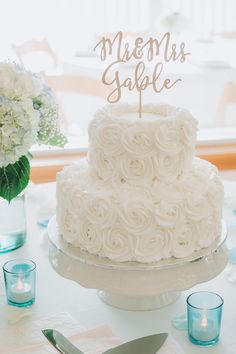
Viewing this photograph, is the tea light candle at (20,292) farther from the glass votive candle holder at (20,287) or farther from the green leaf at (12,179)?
the green leaf at (12,179)

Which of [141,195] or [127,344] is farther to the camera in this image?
[141,195]

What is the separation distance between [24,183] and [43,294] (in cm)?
25

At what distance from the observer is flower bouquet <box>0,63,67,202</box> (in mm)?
1274

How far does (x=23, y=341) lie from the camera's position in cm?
119

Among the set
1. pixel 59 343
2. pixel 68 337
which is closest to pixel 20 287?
pixel 68 337

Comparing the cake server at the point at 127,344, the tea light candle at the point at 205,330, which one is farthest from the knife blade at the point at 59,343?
the tea light candle at the point at 205,330

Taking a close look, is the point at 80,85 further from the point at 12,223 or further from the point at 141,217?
the point at 141,217

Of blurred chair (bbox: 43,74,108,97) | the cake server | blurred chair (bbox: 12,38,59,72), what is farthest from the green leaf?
blurred chair (bbox: 12,38,59,72)

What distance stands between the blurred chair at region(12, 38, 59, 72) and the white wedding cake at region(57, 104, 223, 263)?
3.02 m

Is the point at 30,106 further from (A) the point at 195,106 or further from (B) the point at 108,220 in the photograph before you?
(A) the point at 195,106

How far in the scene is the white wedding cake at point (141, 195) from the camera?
121 centimetres

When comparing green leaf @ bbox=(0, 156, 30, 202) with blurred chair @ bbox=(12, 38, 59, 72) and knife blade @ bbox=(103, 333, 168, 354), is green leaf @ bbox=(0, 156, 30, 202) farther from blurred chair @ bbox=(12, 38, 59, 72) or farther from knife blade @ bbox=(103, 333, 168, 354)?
blurred chair @ bbox=(12, 38, 59, 72)

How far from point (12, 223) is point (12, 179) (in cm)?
21

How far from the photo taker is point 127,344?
1118 mm
